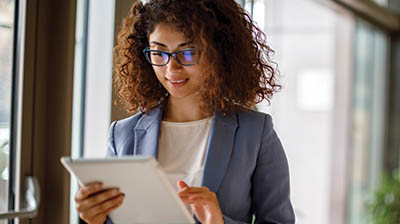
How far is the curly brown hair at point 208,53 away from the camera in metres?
1.31

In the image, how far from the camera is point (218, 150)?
4.44ft

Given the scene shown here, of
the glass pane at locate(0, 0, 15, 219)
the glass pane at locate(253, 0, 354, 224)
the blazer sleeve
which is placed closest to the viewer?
the blazer sleeve

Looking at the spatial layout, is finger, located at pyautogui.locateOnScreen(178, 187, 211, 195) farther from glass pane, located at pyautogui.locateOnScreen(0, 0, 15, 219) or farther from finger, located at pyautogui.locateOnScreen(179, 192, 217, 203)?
glass pane, located at pyautogui.locateOnScreen(0, 0, 15, 219)

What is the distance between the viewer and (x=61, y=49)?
1.64m

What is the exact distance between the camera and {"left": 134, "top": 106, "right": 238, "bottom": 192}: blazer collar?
1328mm

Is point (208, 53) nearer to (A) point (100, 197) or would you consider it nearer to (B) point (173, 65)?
(B) point (173, 65)

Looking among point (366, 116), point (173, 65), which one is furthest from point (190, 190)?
point (366, 116)

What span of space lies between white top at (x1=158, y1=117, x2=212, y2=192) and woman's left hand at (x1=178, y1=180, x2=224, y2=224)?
0.13 metres

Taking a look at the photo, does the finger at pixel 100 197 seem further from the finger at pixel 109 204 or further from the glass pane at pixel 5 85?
the glass pane at pixel 5 85

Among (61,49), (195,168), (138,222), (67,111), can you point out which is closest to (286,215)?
(195,168)

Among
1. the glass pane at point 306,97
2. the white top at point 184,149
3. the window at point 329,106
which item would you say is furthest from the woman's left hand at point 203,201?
the glass pane at point 306,97

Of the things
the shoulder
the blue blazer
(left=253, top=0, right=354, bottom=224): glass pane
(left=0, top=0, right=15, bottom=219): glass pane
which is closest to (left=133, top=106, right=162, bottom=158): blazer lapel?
the blue blazer

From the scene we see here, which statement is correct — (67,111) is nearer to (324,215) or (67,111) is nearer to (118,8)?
(118,8)

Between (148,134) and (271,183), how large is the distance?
402 millimetres
